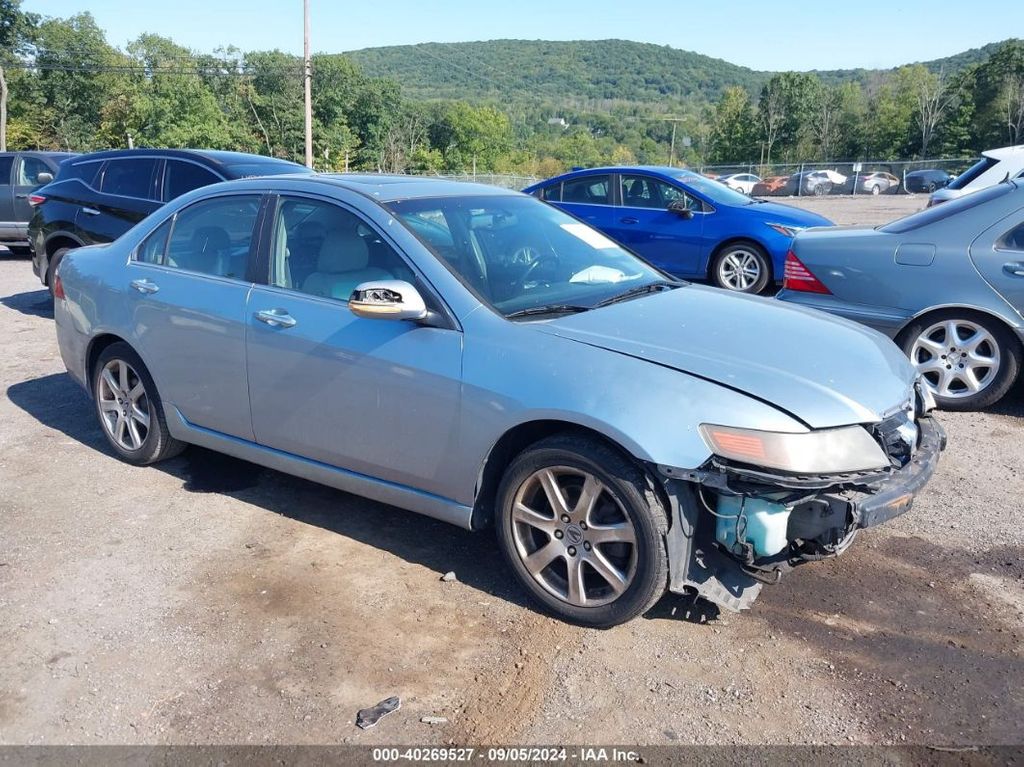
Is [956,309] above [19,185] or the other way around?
the other way around

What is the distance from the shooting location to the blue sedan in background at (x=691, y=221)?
10.5m

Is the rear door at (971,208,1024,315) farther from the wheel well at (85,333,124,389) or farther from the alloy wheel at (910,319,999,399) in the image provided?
the wheel well at (85,333,124,389)

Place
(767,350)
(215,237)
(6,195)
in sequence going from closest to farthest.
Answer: (767,350)
(215,237)
(6,195)

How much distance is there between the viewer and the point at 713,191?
11.1m

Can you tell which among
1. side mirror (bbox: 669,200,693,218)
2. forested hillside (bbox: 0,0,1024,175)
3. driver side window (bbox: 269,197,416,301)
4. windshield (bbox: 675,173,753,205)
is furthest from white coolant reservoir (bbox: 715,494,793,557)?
forested hillside (bbox: 0,0,1024,175)

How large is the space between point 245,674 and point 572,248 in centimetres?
248

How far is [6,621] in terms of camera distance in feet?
11.6

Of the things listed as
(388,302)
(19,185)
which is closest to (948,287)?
(388,302)

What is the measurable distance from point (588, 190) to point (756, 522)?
354 inches

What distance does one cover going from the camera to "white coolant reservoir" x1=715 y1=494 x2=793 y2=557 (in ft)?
10.2

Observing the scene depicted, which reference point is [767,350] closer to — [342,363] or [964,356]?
[342,363]

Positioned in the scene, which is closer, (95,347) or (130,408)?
(130,408)

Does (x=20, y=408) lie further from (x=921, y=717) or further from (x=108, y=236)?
(x=921, y=717)

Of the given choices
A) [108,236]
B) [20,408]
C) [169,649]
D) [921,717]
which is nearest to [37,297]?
[108,236]
